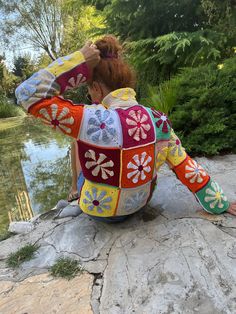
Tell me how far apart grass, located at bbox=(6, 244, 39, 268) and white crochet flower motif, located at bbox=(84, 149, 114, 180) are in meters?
0.58

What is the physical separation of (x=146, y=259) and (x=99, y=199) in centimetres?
39

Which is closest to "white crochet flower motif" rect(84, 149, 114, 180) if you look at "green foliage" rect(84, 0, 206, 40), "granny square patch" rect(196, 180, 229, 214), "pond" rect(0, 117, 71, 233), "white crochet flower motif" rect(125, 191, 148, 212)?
"white crochet flower motif" rect(125, 191, 148, 212)

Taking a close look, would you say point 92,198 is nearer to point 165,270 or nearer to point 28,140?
point 165,270

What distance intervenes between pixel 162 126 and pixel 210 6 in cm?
388

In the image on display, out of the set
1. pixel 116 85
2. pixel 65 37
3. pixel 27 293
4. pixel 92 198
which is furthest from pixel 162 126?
pixel 65 37

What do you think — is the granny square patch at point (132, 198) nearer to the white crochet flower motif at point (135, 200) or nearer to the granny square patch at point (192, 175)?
the white crochet flower motif at point (135, 200)

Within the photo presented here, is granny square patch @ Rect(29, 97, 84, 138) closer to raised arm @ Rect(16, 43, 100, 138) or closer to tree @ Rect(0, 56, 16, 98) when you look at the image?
raised arm @ Rect(16, 43, 100, 138)

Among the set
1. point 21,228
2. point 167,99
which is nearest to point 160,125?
point 21,228

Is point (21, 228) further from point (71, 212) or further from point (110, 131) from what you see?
point (110, 131)

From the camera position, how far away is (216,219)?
70.7 inches

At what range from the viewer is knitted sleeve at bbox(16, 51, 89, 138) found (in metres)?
1.43

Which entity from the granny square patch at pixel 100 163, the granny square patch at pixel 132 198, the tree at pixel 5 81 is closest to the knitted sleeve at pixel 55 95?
the granny square patch at pixel 100 163

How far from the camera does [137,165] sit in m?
1.63

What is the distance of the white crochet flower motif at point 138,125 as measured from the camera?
1563 mm
